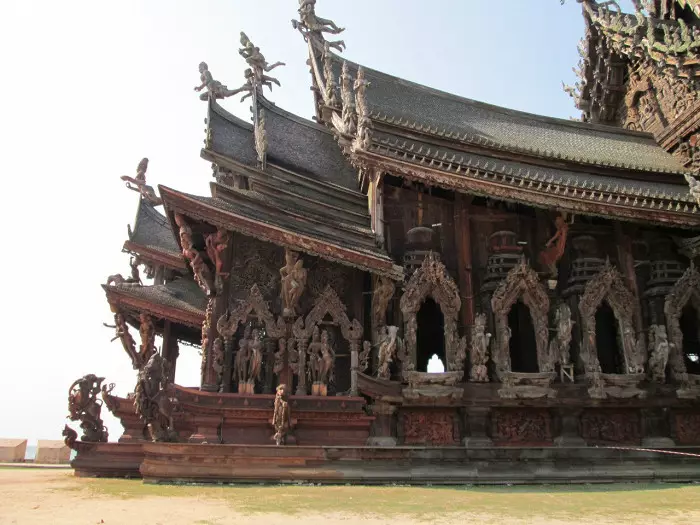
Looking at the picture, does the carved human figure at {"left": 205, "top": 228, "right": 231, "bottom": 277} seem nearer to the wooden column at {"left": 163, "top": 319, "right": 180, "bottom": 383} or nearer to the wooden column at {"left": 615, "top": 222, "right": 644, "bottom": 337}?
the wooden column at {"left": 163, "top": 319, "right": 180, "bottom": 383}

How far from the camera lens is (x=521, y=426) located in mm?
11141

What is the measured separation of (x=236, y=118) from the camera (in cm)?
1572

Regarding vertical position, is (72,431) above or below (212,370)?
below

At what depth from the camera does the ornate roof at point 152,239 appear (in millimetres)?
15672

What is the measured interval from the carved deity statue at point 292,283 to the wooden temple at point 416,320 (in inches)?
1.5

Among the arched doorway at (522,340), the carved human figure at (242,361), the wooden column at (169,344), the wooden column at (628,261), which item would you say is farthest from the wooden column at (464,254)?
the wooden column at (169,344)

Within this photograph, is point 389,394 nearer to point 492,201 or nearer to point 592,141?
point 492,201

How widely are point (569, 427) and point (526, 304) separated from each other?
7.55ft

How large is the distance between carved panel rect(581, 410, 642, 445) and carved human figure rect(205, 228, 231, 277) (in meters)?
7.00

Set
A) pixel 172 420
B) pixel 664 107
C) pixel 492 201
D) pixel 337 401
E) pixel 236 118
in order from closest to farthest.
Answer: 1. pixel 172 420
2. pixel 337 401
3. pixel 492 201
4. pixel 236 118
5. pixel 664 107

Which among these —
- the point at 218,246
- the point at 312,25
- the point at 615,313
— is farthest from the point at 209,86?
the point at 615,313

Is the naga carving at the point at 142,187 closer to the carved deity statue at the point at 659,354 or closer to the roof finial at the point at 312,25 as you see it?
the roof finial at the point at 312,25

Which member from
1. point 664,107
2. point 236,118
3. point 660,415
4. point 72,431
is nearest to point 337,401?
point 72,431

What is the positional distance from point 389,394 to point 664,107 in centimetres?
1246
